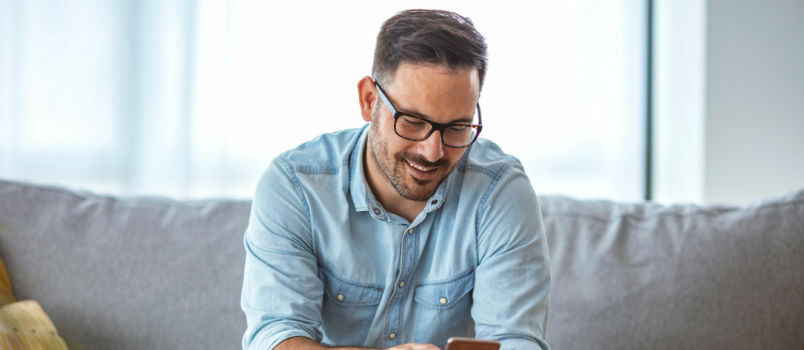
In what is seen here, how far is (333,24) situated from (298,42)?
0.48 ft

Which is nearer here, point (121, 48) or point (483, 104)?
point (121, 48)

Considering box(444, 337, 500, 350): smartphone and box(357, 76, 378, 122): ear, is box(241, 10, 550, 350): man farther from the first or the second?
box(444, 337, 500, 350): smartphone

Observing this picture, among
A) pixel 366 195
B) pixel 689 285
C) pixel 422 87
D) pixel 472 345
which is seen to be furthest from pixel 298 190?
pixel 689 285

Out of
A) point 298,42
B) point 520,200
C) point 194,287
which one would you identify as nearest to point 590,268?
point 520,200

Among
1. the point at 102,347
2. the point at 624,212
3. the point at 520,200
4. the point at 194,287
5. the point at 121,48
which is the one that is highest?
the point at 121,48

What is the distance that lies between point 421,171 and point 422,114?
0.12 m

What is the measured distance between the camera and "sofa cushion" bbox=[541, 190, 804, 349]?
1626 millimetres

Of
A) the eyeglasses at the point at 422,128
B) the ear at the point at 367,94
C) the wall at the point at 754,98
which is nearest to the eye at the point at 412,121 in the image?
the eyeglasses at the point at 422,128

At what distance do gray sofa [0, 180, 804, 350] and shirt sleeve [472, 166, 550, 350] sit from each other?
0.39 meters

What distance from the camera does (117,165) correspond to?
2336 mm

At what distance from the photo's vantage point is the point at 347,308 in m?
1.43

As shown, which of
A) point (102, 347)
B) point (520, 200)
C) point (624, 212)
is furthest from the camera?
point (624, 212)

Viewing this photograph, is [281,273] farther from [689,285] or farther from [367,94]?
[689,285]

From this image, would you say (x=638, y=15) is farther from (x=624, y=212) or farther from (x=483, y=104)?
(x=624, y=212)
